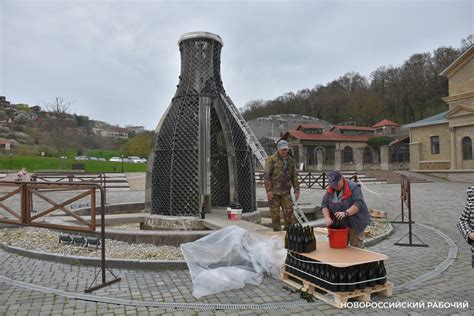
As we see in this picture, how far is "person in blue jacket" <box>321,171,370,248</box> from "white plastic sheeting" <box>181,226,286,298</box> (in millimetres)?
1053

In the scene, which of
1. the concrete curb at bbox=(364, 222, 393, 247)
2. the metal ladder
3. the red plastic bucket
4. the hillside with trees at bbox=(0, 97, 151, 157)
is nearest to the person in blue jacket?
the red plastic bucket

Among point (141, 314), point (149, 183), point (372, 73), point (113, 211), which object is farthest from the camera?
point (372, 73)

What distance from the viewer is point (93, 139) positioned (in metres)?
81.9

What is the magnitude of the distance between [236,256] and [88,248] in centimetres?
306

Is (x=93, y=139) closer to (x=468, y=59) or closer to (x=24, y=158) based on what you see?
(x=24, y=158)

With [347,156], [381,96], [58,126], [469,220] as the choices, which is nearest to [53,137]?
[58,126]

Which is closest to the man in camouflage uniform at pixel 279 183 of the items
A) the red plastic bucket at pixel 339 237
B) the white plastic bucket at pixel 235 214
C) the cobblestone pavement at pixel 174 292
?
the white plastic bucket at pixel 235 214

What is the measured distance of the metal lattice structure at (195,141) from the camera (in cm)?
855

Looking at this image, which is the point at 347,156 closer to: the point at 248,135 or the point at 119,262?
the point at 248,135

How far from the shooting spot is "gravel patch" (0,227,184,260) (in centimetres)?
609

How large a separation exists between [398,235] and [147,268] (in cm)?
594

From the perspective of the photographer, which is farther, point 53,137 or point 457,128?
point 53,137

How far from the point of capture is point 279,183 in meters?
7.29

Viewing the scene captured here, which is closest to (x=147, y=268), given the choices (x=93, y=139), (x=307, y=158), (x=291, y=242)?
(x=291, y=242)
